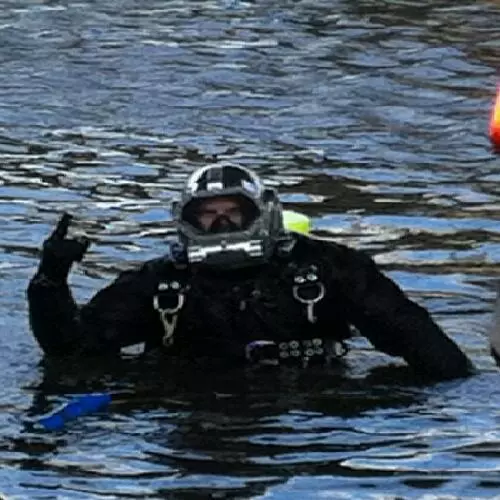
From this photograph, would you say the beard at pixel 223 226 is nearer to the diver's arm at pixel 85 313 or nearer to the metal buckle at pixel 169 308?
the metal buckle at pixel 169 308

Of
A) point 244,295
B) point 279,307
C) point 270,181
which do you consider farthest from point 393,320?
point 270,181

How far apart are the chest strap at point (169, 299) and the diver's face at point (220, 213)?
1.10 ft

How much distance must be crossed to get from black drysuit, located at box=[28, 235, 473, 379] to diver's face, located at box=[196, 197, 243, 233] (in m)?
0.26

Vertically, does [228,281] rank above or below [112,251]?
above

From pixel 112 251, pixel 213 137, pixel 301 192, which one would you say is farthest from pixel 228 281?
pixel 213 137

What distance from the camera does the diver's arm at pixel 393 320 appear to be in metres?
8.71

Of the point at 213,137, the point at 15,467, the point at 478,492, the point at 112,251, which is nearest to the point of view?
the point at 478,492

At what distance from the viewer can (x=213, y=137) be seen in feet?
54.4

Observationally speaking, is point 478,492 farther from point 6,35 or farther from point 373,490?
point 6,35

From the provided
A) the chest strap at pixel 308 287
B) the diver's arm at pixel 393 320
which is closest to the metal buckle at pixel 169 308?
the chest strap at pixel 308 287

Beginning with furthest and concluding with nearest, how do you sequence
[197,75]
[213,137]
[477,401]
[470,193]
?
[197,75] < [213,137] < [470,193] < [477,401]

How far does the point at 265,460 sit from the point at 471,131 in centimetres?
921

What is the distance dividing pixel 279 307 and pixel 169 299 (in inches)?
19.3

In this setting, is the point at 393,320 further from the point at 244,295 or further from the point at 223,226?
the point at 223,226
